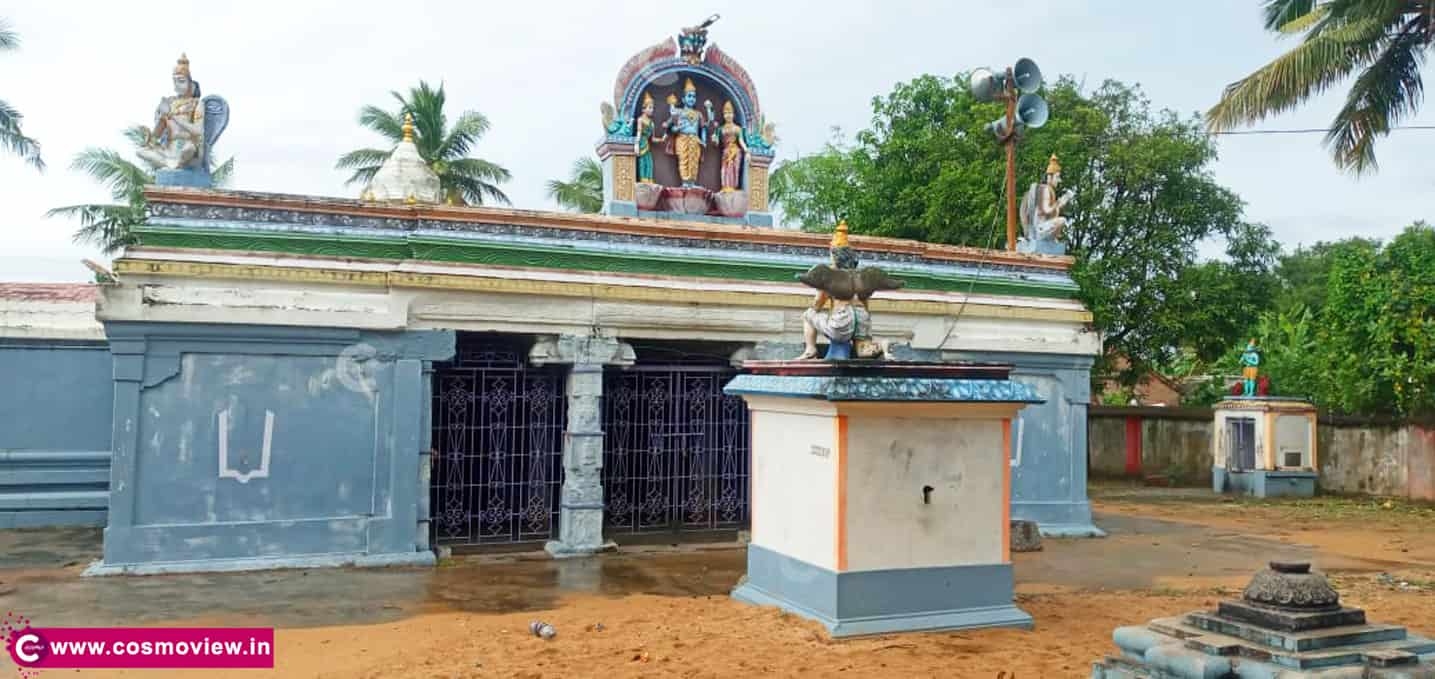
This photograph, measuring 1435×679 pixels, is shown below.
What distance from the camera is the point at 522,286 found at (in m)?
11.5

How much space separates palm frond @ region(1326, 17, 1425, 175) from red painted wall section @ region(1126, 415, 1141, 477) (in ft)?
34.3

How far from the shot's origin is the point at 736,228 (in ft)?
41.7

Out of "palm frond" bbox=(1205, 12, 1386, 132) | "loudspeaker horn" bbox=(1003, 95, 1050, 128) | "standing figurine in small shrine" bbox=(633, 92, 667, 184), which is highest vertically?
"palm frond" bbox=(1205, 12, 1386, 132)

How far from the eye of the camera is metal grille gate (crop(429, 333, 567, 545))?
12.2 meters

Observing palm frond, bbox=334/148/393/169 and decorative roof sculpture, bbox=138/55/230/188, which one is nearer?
decorative roof sculpture, bbox=138/55/230/188

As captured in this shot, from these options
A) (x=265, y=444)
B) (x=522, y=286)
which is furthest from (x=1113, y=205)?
(x=265, y=444)

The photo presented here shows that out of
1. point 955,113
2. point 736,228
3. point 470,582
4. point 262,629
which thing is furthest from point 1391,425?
point 262,629

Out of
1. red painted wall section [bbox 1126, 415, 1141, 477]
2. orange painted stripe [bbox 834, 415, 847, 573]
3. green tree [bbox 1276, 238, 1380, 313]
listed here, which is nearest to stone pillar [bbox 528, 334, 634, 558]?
orange painted stripe [bbox 834, 415, 847, 573]

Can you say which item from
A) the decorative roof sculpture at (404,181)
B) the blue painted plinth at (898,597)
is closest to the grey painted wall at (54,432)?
the decorative roof sculpture at (404,181)

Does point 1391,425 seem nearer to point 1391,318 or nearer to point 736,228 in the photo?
point 1391,318

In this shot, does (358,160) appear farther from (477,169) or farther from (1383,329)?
(1383,329)

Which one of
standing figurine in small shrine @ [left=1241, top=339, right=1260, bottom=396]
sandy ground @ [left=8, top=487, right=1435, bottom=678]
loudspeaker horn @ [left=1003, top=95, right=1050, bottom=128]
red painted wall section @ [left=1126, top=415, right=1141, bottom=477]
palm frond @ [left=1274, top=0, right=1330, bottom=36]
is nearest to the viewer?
sandy ground @ [left=8, top=487, right=1435, bottom=678]

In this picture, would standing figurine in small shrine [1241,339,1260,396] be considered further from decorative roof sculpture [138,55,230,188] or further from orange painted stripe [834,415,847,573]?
decorative roof sculpture [138,55,230,188]

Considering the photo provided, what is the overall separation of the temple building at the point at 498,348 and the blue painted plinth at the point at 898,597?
13.9ft
